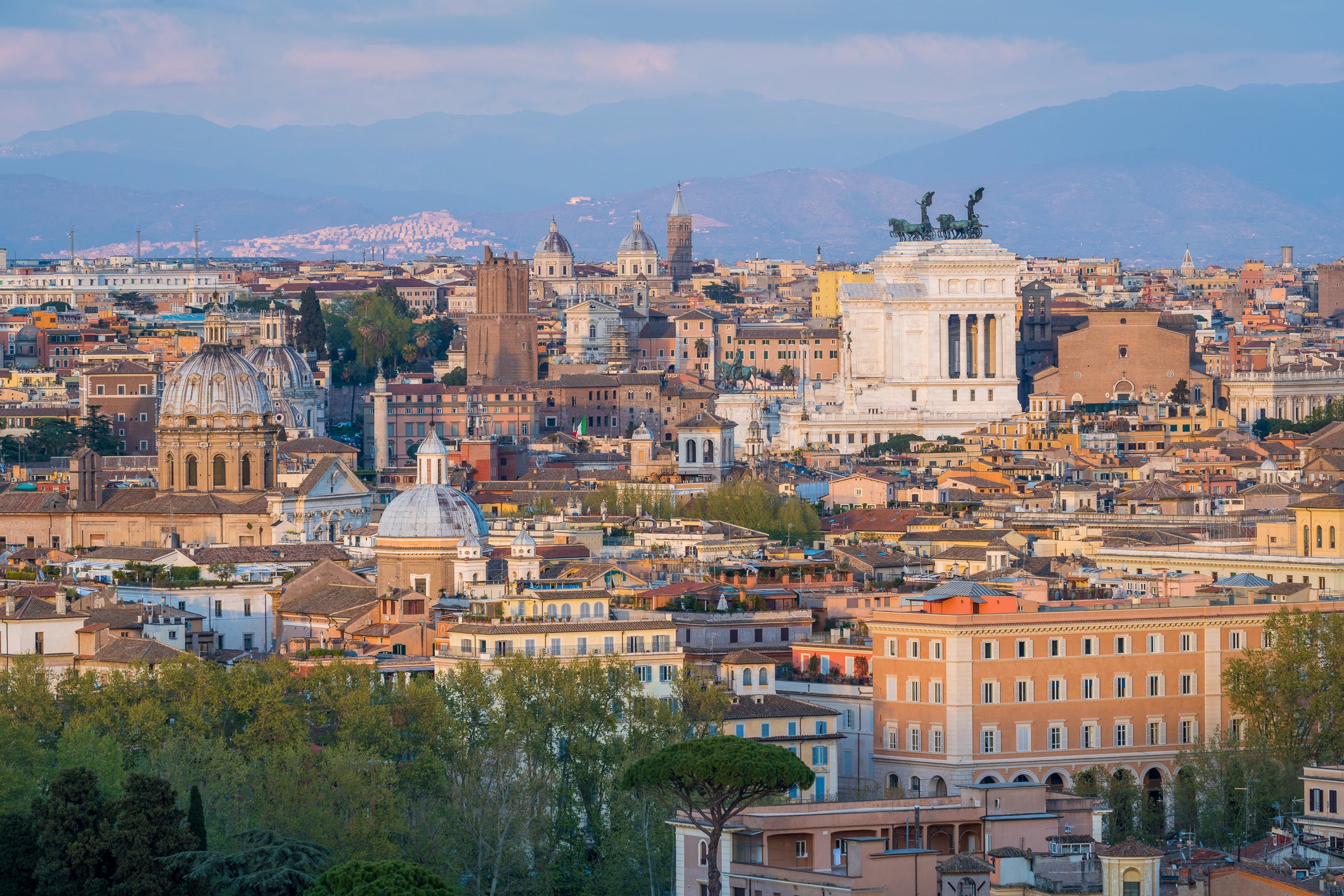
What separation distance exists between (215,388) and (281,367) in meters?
47.3

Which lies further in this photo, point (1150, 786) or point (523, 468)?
point (523, 468)

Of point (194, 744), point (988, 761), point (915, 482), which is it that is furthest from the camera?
point (915, 482)

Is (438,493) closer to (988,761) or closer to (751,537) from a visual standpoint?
(751,537)

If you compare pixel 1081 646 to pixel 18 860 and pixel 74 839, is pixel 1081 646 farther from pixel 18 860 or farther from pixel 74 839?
pixel 18 860

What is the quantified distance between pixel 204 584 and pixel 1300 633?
81.4ft

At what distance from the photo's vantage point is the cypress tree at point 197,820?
46125mm

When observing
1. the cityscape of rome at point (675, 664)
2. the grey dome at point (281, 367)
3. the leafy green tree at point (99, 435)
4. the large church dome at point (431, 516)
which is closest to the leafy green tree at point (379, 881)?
the cityscape of rome at point (675, 664)

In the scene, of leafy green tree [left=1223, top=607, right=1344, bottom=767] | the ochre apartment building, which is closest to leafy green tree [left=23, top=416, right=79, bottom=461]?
the ochre apartment building

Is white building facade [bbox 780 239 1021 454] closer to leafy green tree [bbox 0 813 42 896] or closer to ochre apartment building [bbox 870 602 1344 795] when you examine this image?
ochre apartment building [bbox 870 602 1344 795]

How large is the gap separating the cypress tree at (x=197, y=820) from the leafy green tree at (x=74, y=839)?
3.64 feet

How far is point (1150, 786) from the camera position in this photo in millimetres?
56969

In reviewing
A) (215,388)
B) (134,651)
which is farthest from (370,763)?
(215,388)

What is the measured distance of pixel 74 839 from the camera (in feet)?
151

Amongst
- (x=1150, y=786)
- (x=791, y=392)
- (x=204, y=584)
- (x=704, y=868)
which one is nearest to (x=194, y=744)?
(x=704, y=868)
